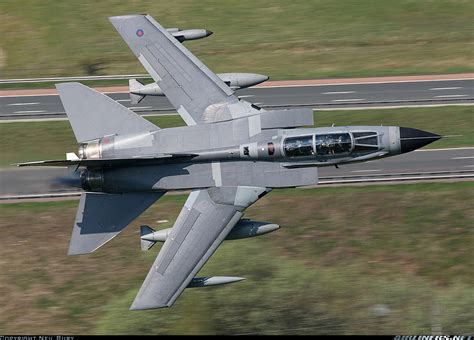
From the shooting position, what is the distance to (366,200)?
171 ft

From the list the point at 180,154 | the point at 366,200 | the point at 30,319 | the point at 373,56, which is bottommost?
the point at 30,319

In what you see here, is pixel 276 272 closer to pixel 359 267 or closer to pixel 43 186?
pixel 359 267

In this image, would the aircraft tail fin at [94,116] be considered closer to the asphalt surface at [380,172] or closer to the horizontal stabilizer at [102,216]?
the horizontal stabilizer at [102,216]

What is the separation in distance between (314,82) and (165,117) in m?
10.2

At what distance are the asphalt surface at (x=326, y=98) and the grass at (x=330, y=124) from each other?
3.16 ft

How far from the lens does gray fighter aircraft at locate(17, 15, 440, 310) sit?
145ft

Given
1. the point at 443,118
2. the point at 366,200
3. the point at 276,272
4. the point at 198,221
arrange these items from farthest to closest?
Result: the point at 443,118, the point at 366,200, the point at 276,272, the point at 198,221

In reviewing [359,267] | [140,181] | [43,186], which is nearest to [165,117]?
[43,186]

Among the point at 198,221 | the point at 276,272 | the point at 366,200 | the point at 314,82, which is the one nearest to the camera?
the point at 198,221

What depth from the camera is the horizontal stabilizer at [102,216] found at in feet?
150

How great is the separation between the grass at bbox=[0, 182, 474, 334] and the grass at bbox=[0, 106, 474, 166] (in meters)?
3.90

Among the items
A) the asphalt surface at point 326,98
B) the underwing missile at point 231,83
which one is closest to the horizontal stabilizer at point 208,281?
the underwing missile at point 231,83

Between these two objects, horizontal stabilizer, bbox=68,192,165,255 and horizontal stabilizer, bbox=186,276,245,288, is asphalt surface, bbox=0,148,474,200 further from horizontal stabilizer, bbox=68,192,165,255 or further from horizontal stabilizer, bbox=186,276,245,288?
horizontal stabilizer, bbox=186,276,245,288

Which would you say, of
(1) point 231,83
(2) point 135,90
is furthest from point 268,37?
(2) point 135,90
